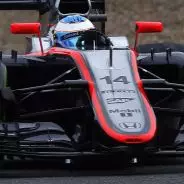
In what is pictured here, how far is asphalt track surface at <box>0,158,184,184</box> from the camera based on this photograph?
6.80 m

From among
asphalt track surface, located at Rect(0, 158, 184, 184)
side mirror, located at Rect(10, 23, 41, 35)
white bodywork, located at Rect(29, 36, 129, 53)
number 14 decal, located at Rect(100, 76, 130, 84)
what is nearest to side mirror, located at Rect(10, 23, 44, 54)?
side mirror, located at Rect(10, 23, 41, 35)

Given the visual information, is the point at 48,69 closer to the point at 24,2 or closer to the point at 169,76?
the point at 169,76

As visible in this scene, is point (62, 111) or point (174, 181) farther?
point (62, 111)

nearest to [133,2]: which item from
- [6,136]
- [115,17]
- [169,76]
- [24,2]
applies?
[115,17]

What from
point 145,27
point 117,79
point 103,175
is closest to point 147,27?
point 145,27

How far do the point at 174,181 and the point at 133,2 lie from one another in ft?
57.4

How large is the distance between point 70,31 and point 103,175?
8.88 ft

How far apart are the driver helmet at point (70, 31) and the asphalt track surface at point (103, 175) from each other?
1.71 meters

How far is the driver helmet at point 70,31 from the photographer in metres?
9.10

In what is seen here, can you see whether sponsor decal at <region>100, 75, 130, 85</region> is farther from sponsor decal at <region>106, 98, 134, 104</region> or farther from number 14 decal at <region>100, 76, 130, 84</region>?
sponsor decal at <region>106, 98, 134, 104</region>

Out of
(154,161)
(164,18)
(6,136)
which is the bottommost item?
(164,18)

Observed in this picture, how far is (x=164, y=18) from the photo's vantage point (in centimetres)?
2388

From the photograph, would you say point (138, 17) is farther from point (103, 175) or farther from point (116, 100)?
point (103, 175)

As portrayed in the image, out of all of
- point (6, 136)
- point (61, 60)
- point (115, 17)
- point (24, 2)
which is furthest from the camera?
point (115, 17)
